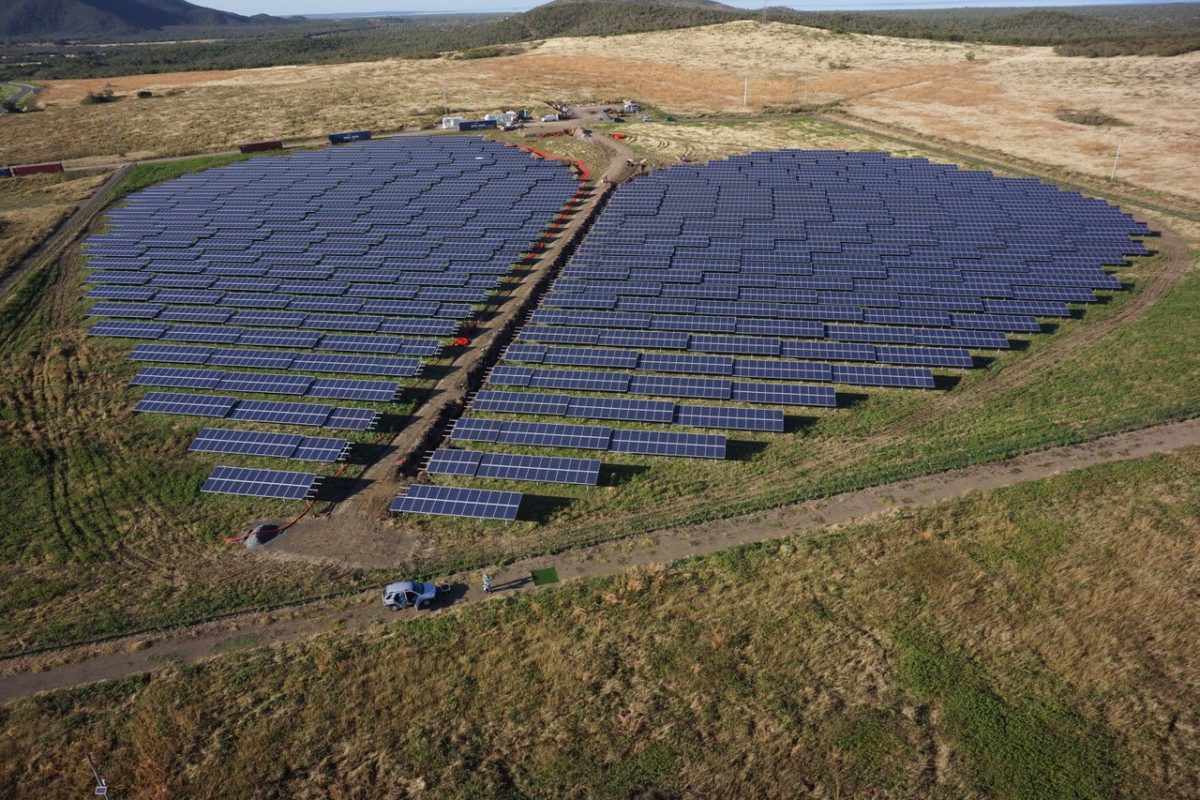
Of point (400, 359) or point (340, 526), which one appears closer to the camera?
point (340, 526)

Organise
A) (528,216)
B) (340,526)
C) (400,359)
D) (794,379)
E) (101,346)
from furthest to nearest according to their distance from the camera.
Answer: (528,216) → (101,346) → (400,359) → (794,379) → (340,526)

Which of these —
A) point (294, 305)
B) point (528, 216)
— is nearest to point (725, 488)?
point (294, 305)

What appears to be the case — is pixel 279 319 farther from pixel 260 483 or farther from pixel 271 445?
pixel 260 483

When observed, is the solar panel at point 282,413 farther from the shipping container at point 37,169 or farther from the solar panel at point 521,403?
the shipping container at point 37,169

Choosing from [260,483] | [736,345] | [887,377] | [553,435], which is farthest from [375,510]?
[887,377]

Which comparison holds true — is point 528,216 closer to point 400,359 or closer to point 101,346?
point 400,359
